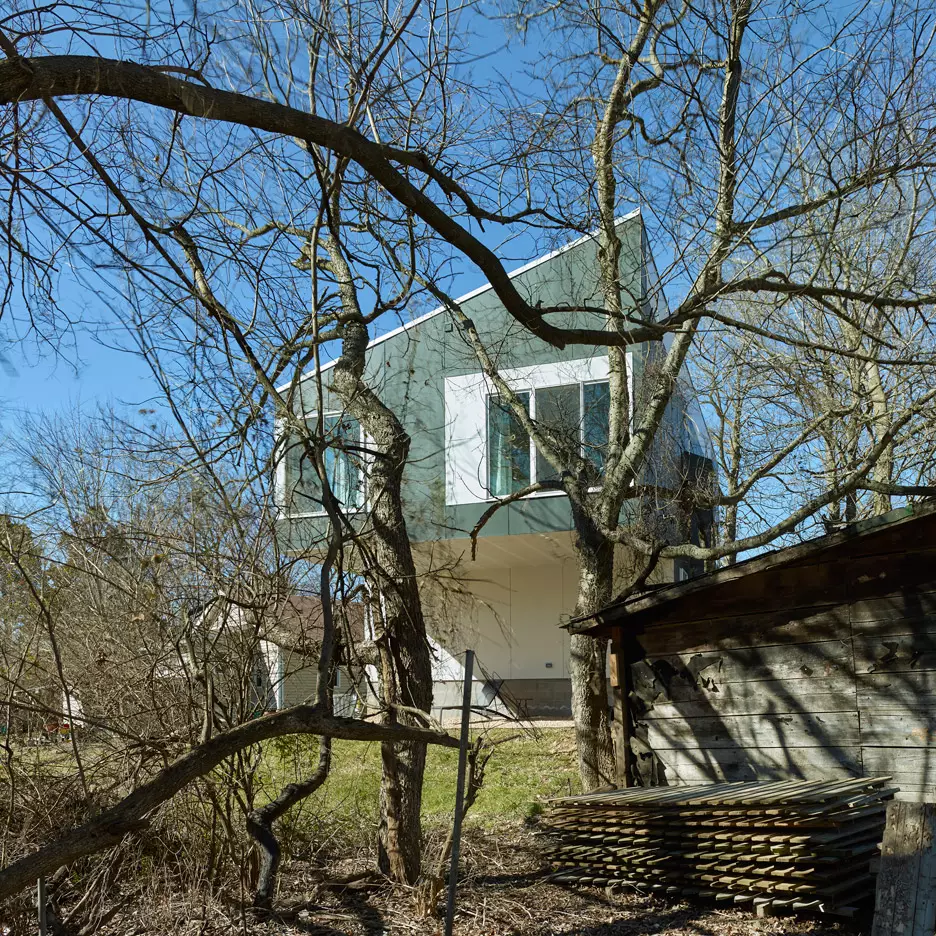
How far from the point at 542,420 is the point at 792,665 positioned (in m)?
6.41

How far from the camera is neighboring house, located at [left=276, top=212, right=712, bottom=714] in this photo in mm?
14609

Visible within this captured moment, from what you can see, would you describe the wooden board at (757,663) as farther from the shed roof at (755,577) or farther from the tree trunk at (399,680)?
the tree trunk at (399,680)

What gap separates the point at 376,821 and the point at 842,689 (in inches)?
187

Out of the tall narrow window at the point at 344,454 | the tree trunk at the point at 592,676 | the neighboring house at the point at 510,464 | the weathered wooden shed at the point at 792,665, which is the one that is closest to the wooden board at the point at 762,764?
the weathered wooden shed at the point at 792,665

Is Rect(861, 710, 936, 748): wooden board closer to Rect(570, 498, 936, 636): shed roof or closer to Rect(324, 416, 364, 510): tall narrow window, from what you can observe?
Rect(570, 498, 936, 636): shed roof

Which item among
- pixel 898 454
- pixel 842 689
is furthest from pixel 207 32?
pixel 898 454

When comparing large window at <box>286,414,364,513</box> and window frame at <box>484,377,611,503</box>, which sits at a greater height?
window frame at <box>484,377,611,503</box>

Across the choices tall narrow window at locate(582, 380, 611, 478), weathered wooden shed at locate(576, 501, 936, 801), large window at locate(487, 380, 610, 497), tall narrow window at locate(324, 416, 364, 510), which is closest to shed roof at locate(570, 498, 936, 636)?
weathered wooden shed at locate(576, 501, 936, 801)

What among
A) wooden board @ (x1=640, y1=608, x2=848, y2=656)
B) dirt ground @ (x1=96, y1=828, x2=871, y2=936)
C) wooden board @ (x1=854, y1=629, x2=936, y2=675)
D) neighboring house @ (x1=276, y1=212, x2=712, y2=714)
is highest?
neighboring house @ (x1=276, y1=212, x2=712, y2=714)

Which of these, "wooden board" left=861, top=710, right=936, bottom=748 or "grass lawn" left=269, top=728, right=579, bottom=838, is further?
"grass lawn" left=269, top=728, right=579, bottom=838

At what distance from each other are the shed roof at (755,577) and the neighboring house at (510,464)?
10.1 ft

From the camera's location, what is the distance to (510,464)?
16.9 meters

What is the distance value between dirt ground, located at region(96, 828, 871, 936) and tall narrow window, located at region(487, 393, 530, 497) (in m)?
8.99

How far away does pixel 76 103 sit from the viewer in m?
4.89
